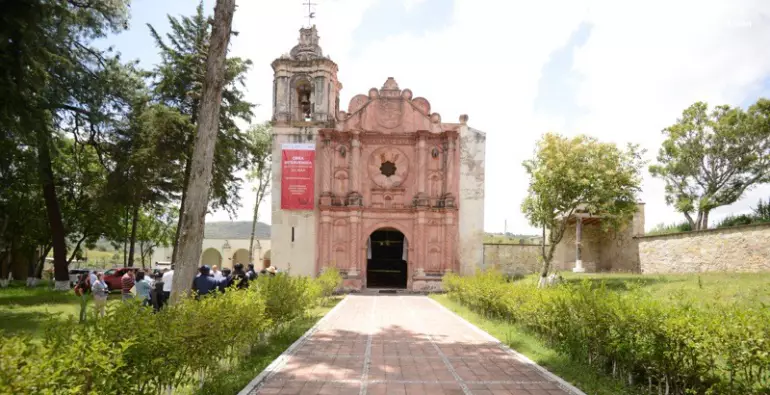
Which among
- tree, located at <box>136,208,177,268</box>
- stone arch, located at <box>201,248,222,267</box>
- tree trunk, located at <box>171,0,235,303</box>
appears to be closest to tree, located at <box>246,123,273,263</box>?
tree, located at <box>136,208,177,268</box>

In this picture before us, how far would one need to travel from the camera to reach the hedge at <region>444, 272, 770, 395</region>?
522 centimetres

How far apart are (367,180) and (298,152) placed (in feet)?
11.9

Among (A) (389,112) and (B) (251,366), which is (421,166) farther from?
(B) (251,366)

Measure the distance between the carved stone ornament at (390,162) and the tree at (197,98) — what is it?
6263mm

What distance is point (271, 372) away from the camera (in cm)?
762

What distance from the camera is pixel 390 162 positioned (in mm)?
28047

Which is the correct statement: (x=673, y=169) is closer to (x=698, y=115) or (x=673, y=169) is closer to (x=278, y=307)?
(x=698, y=115)

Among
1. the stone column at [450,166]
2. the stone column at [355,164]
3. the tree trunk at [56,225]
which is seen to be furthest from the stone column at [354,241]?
the tree trunk at [56,225]

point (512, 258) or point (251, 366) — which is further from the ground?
point (512, 258)

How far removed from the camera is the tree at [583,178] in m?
21.4

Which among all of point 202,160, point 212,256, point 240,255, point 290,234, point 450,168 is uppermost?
point 450,168

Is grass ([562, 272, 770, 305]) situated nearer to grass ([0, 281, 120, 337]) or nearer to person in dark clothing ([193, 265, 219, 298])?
person in dark clothing ([193, 265, 219, 298])

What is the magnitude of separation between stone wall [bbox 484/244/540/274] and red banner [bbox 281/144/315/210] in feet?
35.0

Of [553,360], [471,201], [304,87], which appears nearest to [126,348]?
[553,360]
